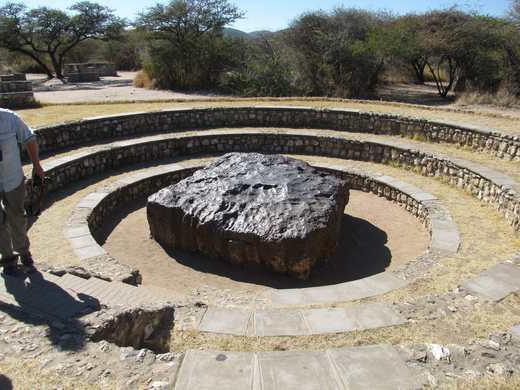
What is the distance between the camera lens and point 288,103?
1436cm

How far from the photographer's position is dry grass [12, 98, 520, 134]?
1161 cm

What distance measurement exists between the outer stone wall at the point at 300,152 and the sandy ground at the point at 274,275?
1.38 meters

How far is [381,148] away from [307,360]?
8187 mm

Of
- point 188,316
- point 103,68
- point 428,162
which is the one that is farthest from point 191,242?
point 103,68

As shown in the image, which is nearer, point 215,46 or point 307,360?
point 307,360

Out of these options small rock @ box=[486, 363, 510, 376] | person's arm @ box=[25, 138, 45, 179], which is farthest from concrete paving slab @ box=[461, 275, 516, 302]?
person's arm @ box=[25, 138, 45, 179]

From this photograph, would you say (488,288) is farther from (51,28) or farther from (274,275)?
(51,28)

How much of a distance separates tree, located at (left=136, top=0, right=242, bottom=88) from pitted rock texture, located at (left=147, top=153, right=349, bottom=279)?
15.4 meters

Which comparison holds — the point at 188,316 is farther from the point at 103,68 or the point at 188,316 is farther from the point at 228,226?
the point at 103,68

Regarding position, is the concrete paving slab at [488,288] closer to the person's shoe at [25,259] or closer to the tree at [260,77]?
the person's shoe at [25,259]

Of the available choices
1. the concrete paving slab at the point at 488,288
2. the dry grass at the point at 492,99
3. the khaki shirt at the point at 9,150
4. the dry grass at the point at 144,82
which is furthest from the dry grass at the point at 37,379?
the dry grass at the point at 144,82

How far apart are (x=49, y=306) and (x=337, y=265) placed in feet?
14.4

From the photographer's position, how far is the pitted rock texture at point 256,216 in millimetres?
6262

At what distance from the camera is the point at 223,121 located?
1287 cm
